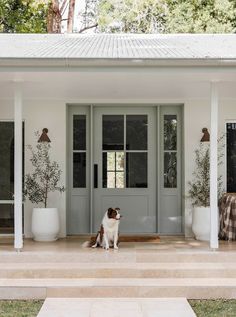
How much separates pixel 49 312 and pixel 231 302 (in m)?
2.04

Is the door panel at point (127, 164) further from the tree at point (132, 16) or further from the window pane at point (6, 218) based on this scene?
the tree at point (132, 16)

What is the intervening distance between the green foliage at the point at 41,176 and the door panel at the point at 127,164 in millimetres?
795

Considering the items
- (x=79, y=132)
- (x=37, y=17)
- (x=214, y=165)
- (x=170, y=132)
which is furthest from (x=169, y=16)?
(x=214, y=165)

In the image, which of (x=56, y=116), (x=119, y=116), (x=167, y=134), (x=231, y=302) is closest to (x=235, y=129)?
→ (x=167, y=134)

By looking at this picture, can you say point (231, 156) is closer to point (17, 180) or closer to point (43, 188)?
point (43, 188)

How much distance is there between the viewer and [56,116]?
348 inches

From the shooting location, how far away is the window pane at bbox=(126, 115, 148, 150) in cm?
907

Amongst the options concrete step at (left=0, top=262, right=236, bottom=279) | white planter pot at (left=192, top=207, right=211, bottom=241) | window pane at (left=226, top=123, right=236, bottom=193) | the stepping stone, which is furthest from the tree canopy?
the stepping stone

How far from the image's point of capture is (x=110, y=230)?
7.50 metres

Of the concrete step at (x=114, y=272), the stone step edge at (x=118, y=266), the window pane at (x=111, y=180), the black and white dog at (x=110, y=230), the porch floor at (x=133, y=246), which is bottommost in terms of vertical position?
the concrete step at (x=114, y=272)

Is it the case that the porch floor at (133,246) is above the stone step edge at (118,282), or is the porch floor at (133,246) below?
above

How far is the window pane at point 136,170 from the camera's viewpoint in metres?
9.08

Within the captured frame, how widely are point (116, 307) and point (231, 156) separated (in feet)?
13.4

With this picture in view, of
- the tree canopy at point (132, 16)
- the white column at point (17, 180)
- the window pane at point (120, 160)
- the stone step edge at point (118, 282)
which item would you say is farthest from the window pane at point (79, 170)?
the tree canopy at point (132, 16)
